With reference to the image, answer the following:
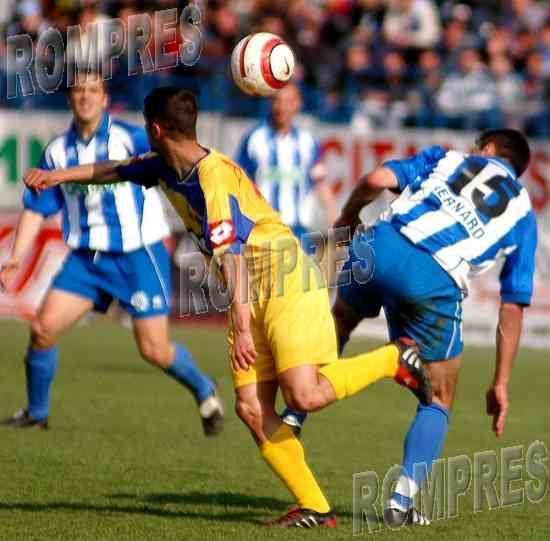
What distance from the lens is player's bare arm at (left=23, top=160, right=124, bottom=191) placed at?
664 cm

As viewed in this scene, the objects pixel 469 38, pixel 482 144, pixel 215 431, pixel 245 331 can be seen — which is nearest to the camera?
pixel 245 331

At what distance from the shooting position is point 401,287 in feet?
Result: 21.0

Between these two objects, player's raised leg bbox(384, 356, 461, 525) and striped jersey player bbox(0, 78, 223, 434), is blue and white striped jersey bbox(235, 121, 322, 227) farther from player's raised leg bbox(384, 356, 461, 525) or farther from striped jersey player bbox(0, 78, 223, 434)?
player's raised leg bbox(384, 356, 461, 525)

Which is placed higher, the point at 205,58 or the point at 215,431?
the point at 205,58

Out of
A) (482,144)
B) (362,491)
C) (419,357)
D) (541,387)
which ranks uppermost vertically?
(482,144)

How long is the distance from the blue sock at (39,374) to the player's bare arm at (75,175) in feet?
7.95

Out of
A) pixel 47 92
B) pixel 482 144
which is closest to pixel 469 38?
pixel 47 92

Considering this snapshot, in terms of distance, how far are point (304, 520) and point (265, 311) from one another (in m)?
0.94

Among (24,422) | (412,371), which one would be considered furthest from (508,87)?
(412,371)

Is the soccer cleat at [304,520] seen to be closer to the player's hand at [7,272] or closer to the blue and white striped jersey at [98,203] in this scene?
the player's hand at [7,272]

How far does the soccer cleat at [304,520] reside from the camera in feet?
20.5

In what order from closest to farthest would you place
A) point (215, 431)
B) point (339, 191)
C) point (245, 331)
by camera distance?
point (245, 331) → point (215, 431) → point (339, 191)

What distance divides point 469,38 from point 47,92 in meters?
5.22

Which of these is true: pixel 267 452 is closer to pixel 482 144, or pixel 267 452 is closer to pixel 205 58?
pixel 482 144
